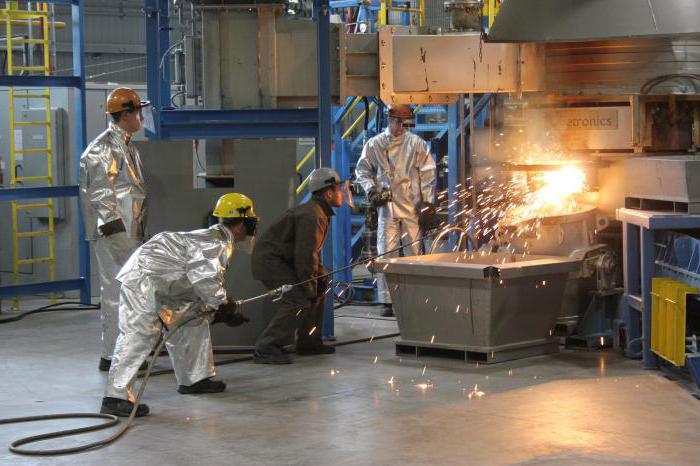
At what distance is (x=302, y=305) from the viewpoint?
777 centimetres

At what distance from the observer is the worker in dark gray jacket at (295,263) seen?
25.2 ft

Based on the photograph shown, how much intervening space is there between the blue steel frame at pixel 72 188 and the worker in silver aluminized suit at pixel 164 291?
3931mm

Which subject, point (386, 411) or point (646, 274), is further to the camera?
point (646, 274)

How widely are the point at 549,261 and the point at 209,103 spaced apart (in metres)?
2.71

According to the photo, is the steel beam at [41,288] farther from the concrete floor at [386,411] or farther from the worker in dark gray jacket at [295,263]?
the worker in dark gray jacket at [295,263]

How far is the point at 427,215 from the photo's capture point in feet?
32.4

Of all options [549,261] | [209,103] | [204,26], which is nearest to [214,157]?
[209,103]

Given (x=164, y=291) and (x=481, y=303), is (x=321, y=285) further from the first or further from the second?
(x=164, y=291)

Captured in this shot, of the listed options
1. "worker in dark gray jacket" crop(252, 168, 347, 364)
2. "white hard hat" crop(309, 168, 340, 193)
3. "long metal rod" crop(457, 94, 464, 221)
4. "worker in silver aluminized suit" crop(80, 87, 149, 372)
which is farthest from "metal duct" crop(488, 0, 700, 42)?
"worker in silver aluminized suit" crop(80, 87, 149, 372)

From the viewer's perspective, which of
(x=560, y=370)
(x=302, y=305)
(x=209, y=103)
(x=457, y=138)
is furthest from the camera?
(x=457, y=138)

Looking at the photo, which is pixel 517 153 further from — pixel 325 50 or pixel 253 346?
pixel 253 346

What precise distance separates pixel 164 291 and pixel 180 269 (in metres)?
0.16

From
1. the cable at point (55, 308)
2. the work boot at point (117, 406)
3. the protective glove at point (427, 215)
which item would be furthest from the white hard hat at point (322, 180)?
the cable at point (55, 308)

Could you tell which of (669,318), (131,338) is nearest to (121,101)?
(131,338)
